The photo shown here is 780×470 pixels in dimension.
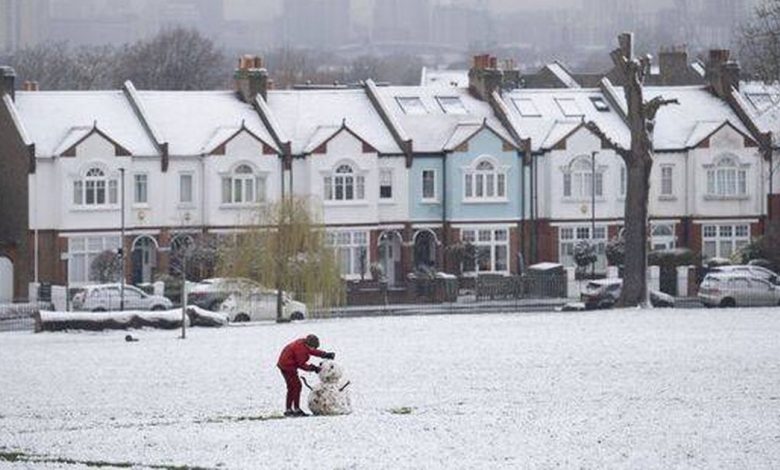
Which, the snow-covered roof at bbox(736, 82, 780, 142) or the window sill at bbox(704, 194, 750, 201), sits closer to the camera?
the window sill at bbox(704, 194, 750, 201)

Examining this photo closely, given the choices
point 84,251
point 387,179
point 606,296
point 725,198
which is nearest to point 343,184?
point 387,179

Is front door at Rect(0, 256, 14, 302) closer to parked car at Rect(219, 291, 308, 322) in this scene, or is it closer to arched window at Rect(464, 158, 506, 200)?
parked car at Rect(219, 291, 308, 322)

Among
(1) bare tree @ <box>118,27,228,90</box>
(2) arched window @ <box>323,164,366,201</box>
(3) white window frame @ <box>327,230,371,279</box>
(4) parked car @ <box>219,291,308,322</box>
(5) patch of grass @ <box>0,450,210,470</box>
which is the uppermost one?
(1) bare tree @ <box>118,27,228,90</box>

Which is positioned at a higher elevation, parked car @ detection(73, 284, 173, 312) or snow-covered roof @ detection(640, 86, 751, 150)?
snow-covered roof @ detection(640, 86, 751, 150)

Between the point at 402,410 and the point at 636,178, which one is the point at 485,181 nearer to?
the point at 636,178

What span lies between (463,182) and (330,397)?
159 feet

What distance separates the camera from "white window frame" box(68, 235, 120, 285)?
77.4 metres

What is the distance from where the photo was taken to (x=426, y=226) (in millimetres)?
82875

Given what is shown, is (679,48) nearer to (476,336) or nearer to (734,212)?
(734,212)

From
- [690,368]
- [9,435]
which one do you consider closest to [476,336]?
[690,368]

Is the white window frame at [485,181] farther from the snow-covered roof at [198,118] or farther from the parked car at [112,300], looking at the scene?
the parked car at [112,300]

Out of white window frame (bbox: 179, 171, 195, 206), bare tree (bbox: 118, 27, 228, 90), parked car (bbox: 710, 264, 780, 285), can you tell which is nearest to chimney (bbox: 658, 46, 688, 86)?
parked car (bbox: 710, 264, 780, 285)

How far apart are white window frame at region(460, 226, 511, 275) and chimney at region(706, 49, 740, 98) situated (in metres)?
12.7

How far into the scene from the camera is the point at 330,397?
34.7 meters
